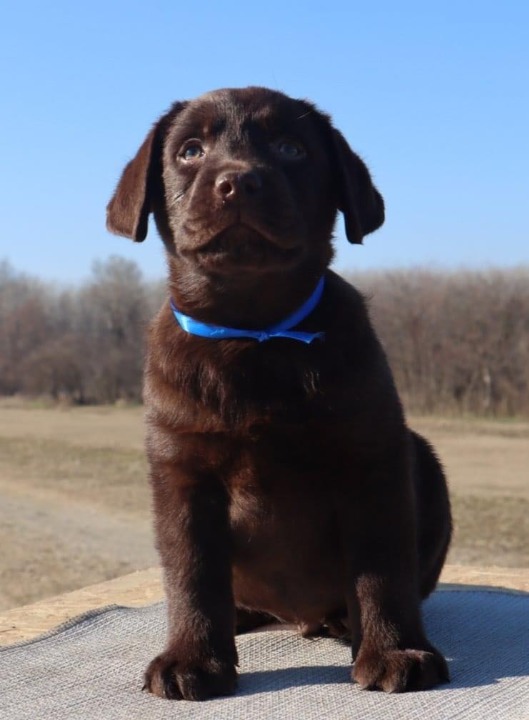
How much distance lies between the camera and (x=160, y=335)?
2766 millimetres

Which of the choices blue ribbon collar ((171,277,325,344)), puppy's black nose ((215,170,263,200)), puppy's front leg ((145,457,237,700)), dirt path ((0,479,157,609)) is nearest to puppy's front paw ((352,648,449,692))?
puppy's front leg ((145,457,237,700))

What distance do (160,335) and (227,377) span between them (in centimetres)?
31

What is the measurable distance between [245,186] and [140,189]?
456 mm

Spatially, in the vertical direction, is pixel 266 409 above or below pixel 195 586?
above

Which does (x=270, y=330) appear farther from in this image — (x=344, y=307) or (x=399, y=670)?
(x=399, y=670)

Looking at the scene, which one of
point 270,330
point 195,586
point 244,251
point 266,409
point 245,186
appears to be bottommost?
point 195,586

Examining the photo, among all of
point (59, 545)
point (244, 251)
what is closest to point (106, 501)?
point (59, 545)

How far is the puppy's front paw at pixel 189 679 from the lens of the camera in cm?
252

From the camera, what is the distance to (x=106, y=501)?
46.3 feet

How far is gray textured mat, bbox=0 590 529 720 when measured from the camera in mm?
2432

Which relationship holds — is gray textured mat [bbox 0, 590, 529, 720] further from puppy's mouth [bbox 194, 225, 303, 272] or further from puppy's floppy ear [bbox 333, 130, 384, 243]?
puppy's floppy ear [bbox 333, 130, 384, 243]

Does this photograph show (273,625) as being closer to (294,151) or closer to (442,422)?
(294,151)

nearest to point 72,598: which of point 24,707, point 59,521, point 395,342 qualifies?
point 24,707

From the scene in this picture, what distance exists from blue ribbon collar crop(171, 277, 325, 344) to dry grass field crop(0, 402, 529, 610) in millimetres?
6445
